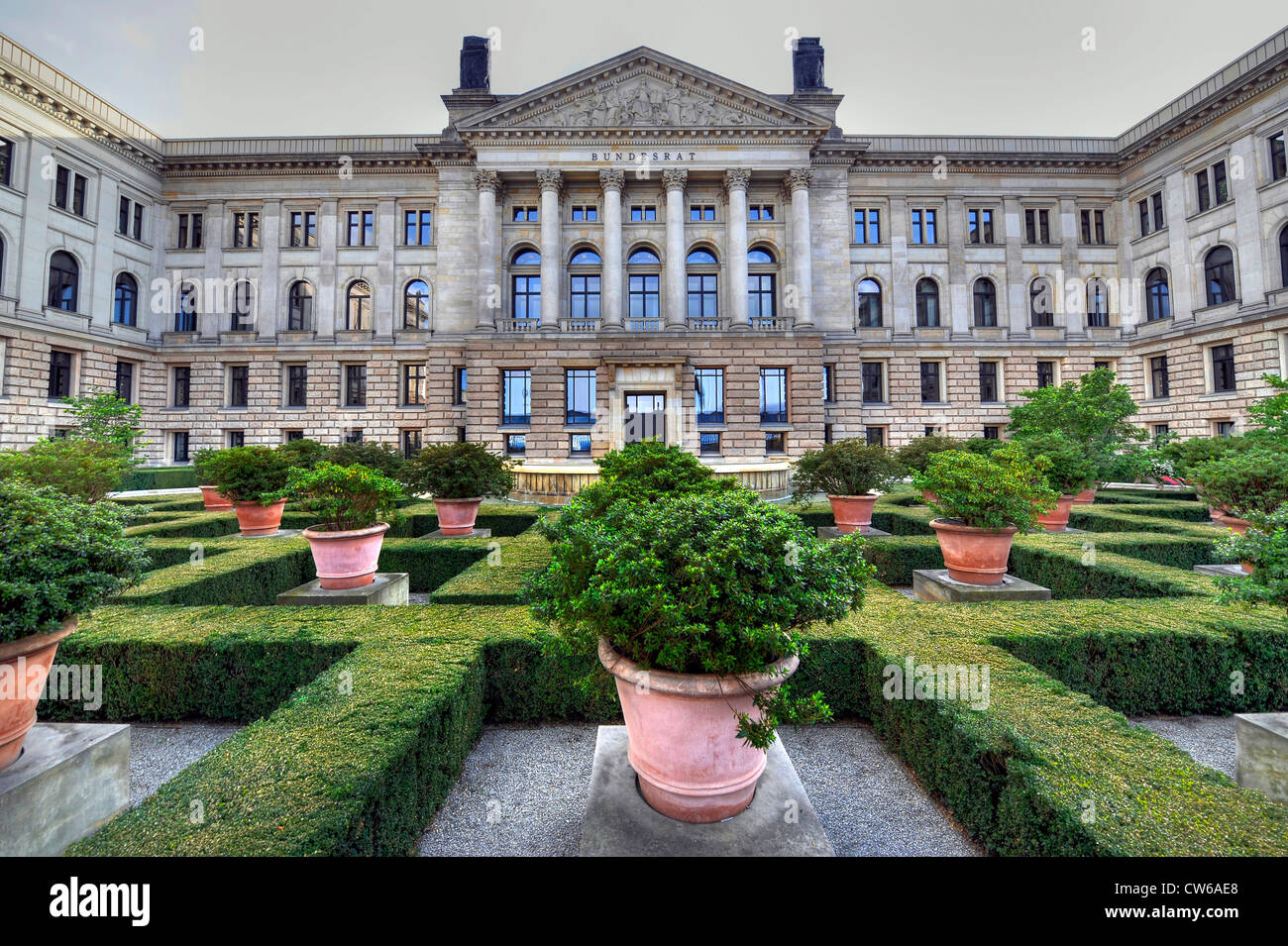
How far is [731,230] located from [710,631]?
2914 centimetres

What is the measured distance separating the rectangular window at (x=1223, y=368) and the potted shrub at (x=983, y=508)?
29.5 meters

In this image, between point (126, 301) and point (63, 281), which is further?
point (126, 301)

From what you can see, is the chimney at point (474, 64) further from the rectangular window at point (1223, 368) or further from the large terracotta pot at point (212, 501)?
the rectangular window at point (1223, 368)

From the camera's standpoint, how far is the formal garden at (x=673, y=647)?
2.82m

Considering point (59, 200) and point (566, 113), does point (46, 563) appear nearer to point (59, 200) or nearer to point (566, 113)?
point (566, 113)

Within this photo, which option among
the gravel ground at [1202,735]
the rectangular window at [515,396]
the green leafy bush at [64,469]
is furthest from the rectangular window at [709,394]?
the gravel ground at [1202,735]

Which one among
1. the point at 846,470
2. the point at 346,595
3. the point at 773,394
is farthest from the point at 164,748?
the point at 773,394

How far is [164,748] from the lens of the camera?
4590mm

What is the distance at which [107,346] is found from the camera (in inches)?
1096

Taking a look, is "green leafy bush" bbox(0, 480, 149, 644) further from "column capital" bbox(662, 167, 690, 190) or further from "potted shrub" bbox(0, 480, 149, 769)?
"column capital" bbox(662, 167, 690, 190)

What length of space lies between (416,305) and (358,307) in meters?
3.59

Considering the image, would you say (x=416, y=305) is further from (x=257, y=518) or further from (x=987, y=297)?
(x=987, y=297)
